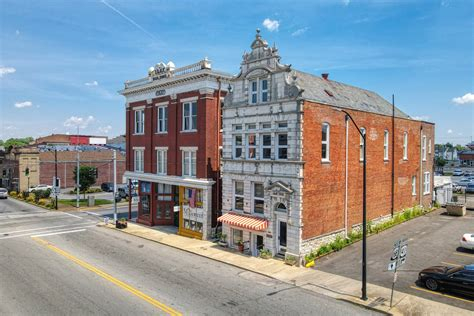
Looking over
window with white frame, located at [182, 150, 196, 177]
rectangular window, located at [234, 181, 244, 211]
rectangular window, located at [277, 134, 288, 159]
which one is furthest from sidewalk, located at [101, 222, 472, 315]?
rectangular window, located at [277, 134, 288, 159]

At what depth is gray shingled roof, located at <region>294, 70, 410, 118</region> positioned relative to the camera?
954 inches

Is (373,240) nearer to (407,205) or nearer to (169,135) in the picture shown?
(407,205)

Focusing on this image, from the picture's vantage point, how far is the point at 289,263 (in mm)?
20516

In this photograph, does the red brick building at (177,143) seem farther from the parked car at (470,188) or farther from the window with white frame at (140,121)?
the parked car at (470,188)

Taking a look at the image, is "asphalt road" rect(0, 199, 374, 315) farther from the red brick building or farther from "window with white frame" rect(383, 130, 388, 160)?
"window with white frame" rect(383, 130, 388, 160)

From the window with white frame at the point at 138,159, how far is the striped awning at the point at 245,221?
13.6 m

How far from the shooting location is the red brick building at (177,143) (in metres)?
27.0

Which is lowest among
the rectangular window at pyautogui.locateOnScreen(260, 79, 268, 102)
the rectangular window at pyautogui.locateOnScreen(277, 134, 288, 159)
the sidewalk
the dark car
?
the sidewalk

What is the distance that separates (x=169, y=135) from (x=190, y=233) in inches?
341

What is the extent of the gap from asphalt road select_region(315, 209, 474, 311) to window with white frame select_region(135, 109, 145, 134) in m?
21.4

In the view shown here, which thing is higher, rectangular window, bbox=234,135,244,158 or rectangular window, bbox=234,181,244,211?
rectangular window, bbox=234,135,244,158

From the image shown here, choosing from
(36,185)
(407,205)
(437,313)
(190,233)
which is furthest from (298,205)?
(36,185)

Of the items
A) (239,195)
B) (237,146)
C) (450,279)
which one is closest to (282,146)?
(237,146)

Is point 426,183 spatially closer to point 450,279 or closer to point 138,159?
point 450,279
